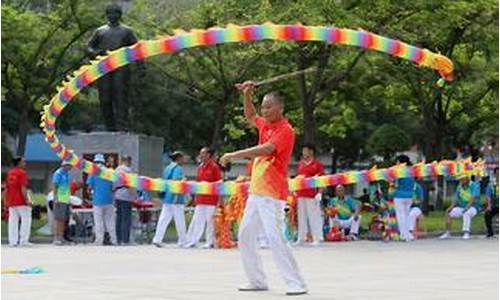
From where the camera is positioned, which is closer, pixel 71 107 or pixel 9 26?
pixel 9 26

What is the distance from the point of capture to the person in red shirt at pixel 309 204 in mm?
21531

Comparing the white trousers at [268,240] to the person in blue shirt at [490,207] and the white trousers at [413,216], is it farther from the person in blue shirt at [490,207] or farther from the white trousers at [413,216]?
the person in blue shirt at [490,207]

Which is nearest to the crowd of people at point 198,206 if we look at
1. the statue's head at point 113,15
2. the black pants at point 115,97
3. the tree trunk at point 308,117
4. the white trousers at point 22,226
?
the white trousers at point 22,226

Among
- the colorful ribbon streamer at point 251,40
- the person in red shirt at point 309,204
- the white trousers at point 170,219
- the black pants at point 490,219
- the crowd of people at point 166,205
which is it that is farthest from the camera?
the black pants at point 490,219

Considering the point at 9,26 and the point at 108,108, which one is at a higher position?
the point at 9,26

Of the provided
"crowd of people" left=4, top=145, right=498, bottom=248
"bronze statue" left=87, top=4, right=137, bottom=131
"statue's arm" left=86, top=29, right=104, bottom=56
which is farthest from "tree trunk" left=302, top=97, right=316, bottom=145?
"statue's arm" left=86, top=29, right=104, bottom=56

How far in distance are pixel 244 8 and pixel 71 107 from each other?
95.5 ft

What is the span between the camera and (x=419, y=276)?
1391cm

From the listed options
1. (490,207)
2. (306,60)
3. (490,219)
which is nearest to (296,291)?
(490,219)

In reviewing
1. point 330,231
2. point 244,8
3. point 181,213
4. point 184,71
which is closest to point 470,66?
point 184,71

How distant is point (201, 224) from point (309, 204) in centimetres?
214

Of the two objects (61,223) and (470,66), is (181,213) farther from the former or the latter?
(470,66)

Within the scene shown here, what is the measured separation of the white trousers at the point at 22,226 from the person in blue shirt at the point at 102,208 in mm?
1321

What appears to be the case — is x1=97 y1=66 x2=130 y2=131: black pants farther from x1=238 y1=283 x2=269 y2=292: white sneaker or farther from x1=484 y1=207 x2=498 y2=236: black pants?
x1=238 y1=283 x2=269 y2=292: white sneaker
